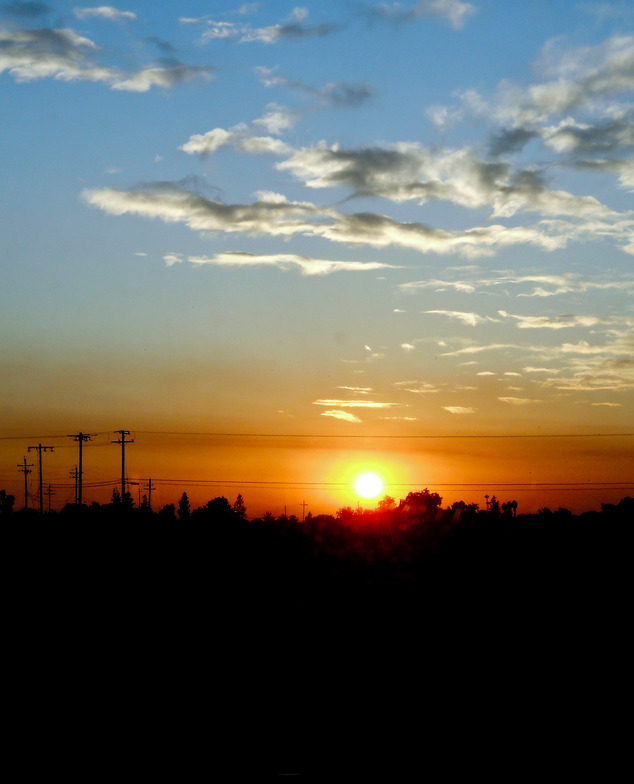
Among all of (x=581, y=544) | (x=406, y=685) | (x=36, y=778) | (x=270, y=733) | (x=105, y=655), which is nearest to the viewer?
(x=36, y=778)

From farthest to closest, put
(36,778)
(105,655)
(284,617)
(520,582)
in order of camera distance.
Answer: (520,582) → (284,617) → (105,655) → (36,778)

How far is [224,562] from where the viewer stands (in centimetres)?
3747

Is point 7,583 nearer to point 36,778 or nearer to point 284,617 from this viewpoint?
point 284,617

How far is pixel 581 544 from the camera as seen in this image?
132 ft

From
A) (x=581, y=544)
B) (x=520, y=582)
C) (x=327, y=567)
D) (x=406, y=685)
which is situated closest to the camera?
(x=406, y=685)

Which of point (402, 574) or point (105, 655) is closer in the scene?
point (105, 655)

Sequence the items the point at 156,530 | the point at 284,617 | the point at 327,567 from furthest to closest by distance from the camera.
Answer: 1. the point at 156,530
2. the point at 327,567
3. the point at 284,617

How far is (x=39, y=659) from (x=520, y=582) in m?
19.0

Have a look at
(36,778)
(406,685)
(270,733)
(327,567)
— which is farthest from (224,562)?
(36,778)

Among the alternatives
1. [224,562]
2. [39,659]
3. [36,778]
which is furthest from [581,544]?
[36,778]

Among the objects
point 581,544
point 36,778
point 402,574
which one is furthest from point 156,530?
point 36,778

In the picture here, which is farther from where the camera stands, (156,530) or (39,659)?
(156,530)

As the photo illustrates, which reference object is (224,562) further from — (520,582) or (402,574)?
(520,582)

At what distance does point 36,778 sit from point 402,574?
72.9ft
